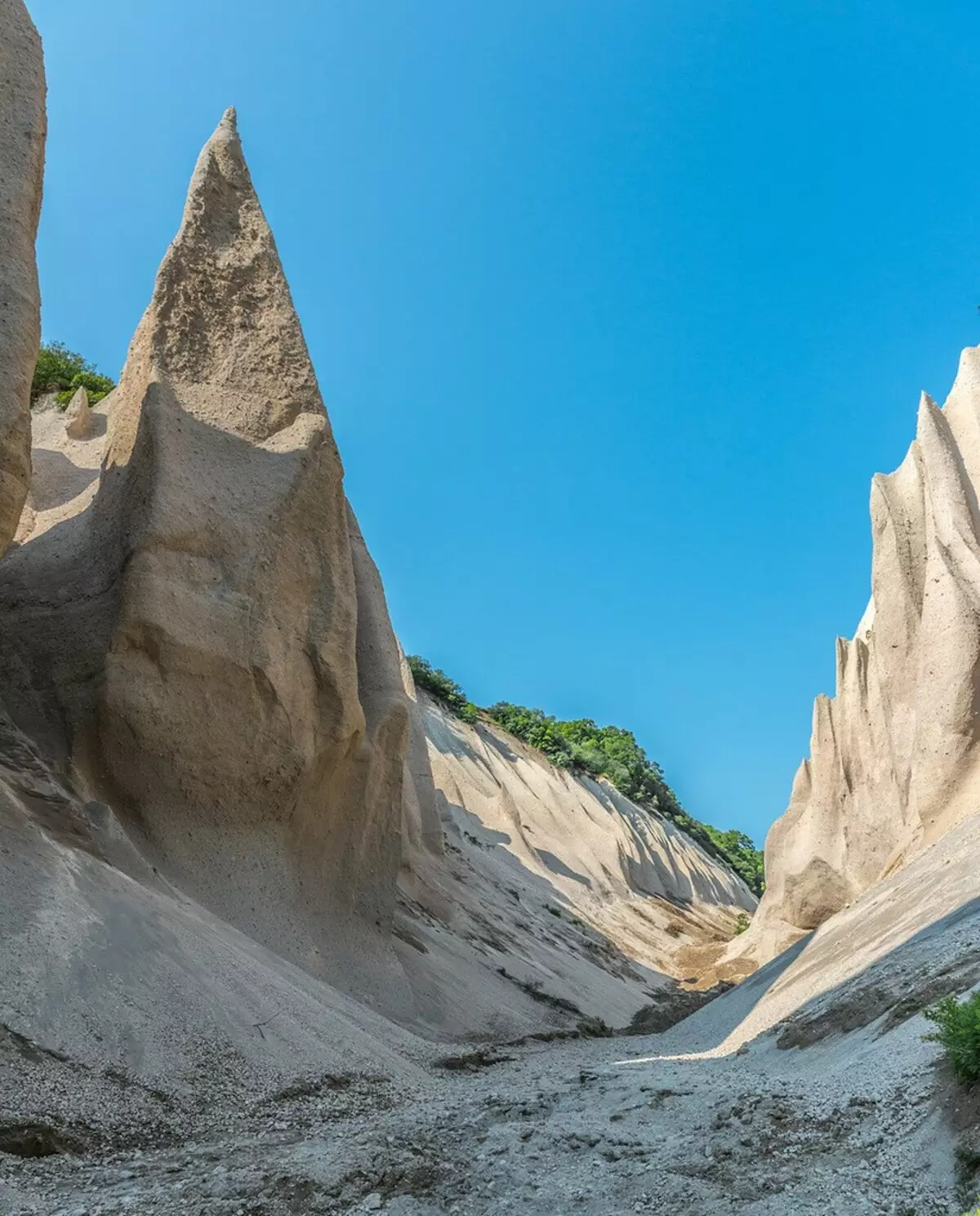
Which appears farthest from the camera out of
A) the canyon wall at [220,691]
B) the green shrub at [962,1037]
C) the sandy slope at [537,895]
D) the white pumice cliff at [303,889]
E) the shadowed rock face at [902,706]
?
the shadowed rock face at [902,706]

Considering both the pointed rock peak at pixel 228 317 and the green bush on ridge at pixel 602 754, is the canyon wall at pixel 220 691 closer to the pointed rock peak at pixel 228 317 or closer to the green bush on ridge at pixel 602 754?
the pointed rock peak at pixel 228 317

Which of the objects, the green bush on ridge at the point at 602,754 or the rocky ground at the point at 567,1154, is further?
the green bush on ridge at the point at 602,754

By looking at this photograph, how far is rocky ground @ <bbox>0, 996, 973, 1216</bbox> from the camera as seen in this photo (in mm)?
3926

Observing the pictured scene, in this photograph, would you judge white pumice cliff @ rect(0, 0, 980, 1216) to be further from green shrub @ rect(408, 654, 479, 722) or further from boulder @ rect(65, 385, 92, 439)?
green shrub @ rect(408, 654, 479, 722)

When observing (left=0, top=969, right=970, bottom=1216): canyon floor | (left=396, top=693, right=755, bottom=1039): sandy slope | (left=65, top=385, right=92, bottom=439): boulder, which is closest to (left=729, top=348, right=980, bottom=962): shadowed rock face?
(left=396, top=693, right=755, bottom=1039): sandy slope

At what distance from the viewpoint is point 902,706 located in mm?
16641

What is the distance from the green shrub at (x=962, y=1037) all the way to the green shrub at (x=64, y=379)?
20289mm

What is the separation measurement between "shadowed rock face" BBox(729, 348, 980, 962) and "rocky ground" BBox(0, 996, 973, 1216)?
27.4 feet

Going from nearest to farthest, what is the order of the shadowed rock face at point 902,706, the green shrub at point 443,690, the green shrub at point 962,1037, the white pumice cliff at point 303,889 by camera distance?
the green shrub at point 962,1037
the white pumice cliff at point 303,889
the shadowed rock face at point 902,706
the green shrub at point 443,690

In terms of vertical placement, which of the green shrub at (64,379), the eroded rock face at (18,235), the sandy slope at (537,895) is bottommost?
the sandy slope at (537,895)

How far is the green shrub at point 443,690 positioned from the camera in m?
37.7

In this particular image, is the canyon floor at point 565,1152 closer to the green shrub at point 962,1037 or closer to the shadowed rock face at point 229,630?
the green shrub at point 962,1037

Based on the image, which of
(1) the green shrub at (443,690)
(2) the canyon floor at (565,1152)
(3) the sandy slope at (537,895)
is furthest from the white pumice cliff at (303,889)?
(1) the green shrub at (443,690)

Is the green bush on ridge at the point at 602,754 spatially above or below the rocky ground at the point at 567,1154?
above
